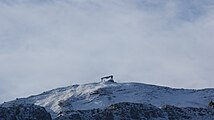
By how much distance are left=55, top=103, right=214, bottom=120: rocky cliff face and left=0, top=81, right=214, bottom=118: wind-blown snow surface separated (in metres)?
19.9

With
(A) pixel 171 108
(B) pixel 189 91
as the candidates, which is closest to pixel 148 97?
(B) pixel 189 91

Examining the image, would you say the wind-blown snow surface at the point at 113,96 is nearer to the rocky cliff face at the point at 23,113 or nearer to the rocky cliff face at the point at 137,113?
the rocky cliff face at the point at 137,113

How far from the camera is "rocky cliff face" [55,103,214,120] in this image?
4250 inches

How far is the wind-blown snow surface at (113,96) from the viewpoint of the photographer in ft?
470

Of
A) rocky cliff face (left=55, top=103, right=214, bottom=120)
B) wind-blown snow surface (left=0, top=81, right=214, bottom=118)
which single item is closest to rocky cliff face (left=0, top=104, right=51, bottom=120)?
rocky cliff face (left=55, top=103, right=214, bottom=120)

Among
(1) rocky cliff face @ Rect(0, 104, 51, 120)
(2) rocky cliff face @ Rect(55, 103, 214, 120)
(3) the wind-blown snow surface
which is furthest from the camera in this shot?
(3) the wind-blown snow surface

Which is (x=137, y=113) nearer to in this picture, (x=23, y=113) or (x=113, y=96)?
(x=23, y=113)

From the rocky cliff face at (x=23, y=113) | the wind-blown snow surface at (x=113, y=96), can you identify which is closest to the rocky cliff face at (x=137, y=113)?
the rocky cliff face at (x=23, y=113)

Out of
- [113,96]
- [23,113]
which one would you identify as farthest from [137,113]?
[113,96]

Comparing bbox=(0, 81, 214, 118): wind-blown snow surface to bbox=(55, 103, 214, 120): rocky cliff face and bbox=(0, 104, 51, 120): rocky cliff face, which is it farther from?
bbox=(0, 104, 51, 120): rocky cliff face

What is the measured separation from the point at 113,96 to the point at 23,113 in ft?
145

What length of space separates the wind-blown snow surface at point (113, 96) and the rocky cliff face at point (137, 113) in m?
19.9

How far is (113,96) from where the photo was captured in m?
148

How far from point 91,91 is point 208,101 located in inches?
1185
